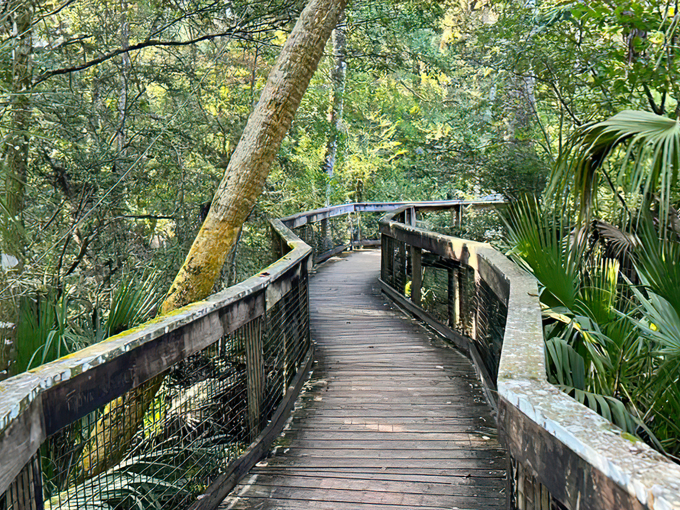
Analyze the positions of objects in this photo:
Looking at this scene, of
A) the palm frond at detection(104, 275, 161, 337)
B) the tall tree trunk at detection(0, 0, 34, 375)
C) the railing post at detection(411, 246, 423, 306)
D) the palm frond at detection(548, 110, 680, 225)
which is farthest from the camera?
the railing post at detection(411, 246, 423, 306)

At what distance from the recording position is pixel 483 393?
4.52m

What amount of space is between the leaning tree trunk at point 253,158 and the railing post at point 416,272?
2.52 m

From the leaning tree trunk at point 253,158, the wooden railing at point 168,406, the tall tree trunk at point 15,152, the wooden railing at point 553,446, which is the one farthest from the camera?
the leaning tree trunk at point 253,158

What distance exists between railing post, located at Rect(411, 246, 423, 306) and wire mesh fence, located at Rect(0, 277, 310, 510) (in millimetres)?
2563

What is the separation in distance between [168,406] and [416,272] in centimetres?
430

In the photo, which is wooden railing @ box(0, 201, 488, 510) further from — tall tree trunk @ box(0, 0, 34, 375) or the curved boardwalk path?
tall tree trunk @ box(0, 0, 34, 375)

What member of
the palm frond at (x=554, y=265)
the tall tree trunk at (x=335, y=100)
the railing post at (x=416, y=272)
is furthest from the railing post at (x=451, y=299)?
the tall tree trunk at (x=335, y=100)

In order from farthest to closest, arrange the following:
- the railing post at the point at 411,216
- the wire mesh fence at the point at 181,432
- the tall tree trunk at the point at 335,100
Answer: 1. the tall tree trunk at the point at 335,100
2. the railing post at the point at 411,216
3. the wire mesh fence at the point at 181,432

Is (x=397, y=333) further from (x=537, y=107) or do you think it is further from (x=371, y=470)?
(x=537, y=107)

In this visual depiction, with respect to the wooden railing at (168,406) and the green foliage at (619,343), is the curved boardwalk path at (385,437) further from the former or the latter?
the green foliage at (619,343)

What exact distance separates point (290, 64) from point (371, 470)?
3604 mm

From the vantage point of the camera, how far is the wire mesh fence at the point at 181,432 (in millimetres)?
2287

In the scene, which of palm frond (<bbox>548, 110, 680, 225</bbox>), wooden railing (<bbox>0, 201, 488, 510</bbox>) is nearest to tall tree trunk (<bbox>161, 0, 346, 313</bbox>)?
wooden railing (<bbox>0, 201, 488, 510</bbox>)

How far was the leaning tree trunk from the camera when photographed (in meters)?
4.74
